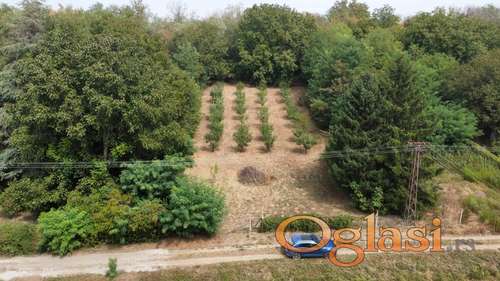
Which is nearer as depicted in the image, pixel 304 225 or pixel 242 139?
pixel 304 225

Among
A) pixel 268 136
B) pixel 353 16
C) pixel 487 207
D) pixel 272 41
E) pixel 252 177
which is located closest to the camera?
pixel 487 207

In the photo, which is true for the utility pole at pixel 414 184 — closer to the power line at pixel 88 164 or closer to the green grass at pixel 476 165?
the green grass at pixel 476 165

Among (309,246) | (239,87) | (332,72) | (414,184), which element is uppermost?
(332,72)

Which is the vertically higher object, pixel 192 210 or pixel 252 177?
pixel 252 177

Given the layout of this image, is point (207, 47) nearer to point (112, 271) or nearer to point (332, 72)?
point (332, 72)

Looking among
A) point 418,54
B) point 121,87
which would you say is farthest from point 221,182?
point 418,54

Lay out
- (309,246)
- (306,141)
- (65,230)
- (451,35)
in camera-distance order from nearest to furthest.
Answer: (309,246)
(65,230)
(306,141)
(451,35)

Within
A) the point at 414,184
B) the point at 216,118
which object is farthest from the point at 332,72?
the point at 414,184

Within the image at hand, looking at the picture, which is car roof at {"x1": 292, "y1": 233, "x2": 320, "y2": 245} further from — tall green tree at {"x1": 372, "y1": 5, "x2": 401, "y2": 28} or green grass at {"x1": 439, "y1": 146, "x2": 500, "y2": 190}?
tall green tree at {"x1": 372, "y1": 5, "x2": 401, "y2": 28}
